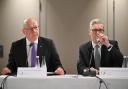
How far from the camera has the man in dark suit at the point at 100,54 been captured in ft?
9.53

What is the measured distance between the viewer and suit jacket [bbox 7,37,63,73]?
9.68 feet

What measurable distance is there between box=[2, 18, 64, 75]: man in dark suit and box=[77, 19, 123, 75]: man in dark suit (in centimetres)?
29

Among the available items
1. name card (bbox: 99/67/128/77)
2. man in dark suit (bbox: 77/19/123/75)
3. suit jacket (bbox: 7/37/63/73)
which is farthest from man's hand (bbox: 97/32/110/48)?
name card (bbox: 99/67/128/77)

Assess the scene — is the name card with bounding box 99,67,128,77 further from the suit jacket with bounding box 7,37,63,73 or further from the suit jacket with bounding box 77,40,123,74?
the suit jacket with bounding box 7,37,63,73

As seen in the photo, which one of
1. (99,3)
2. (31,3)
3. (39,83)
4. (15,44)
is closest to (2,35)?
(31,3)

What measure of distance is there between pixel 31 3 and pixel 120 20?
4.65ft

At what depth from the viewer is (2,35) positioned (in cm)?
414

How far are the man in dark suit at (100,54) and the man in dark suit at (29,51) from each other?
0.29 meters

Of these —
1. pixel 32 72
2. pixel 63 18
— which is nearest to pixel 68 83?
pixel 32 72

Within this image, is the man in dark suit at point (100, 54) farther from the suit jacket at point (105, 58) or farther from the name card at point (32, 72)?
the name card at point (32, 72)

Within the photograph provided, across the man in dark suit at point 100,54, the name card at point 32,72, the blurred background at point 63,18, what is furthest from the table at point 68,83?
the blurred background at point 63,18

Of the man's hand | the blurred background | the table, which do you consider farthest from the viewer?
the blurred background

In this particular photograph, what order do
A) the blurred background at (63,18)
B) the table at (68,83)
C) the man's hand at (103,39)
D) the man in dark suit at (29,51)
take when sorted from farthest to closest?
the blurred background at (63,18) < the man in dark suit at (29,51) < the man's hand at (103,39) < the table at (68,83)

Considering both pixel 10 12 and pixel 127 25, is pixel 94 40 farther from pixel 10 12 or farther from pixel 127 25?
pixel 10 12
